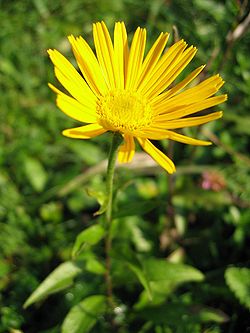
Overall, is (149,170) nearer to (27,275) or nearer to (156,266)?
(156,266)

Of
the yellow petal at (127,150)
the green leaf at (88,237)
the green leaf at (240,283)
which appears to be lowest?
the green leaf at (240,283)

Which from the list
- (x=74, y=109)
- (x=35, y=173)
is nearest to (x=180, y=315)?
(x=74, y=109)

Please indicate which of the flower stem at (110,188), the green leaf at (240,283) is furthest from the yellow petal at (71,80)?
the green leaf at (240,283)

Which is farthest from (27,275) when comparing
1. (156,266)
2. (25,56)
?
(25,56)

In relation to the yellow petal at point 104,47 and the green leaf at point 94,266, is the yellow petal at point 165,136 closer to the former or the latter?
the yellow petal at point 104,47

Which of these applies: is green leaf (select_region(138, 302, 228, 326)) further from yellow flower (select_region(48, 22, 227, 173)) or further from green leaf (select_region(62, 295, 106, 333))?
yellow flower (select_region(48, 22, 227, 173))

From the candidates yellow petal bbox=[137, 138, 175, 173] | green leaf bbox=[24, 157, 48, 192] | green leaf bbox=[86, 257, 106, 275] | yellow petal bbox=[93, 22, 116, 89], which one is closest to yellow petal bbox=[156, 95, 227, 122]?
yellow petal bbox=[137, 138, 175, 173]
